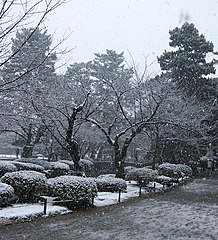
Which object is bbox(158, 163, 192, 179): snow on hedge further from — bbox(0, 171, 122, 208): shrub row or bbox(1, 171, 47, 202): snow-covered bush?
bbox(1, 171, 47, 202): snow-covered bush

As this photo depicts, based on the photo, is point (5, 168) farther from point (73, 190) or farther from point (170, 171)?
point (170, 171)

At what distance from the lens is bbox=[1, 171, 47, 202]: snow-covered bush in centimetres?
1097

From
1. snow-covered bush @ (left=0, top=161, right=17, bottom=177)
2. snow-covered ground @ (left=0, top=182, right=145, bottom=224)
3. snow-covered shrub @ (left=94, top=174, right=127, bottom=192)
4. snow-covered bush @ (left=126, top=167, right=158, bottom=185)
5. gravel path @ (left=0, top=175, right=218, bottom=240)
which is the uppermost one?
snow-covered bush @ (left=0, top=161, right=17, bottom=177)

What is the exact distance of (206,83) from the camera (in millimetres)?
30109

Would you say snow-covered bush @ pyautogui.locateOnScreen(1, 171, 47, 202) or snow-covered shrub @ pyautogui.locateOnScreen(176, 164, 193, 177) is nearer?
snow-covered bush @ pyautogui.locateOnScreen(1, 171, 47, 202)

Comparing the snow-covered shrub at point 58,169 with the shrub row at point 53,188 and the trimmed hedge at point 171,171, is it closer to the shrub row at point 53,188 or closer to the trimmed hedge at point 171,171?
the trimmed hedge at point 171,171

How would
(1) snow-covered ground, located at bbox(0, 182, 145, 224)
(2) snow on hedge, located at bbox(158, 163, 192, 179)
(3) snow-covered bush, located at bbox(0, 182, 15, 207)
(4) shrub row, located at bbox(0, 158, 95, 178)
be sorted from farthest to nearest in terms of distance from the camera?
1. (2) snow on hedge, located at bbox(158, 163, 192, 179)
2. (4) shrub row, located at bbox(0, 158, 95, 178)
3. (3) snow-covered bush, located at bbox(0, 182, 15, 207)
4. (1) snow-covered ground, located at bbox(0, 182, 145, 224)

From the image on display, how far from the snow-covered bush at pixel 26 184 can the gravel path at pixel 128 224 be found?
196cm

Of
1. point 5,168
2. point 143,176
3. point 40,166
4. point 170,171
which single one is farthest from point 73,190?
point 170,171

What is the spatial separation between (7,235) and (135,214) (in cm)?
447

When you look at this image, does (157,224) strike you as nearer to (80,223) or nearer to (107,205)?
(80,223)

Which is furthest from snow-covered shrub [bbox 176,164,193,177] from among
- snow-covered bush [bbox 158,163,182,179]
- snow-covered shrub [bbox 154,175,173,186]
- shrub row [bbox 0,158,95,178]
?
shrub row [bbox 0,158,95,178]

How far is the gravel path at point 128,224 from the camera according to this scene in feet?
24.5

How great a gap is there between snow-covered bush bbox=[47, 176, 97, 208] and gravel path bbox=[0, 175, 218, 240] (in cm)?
60
